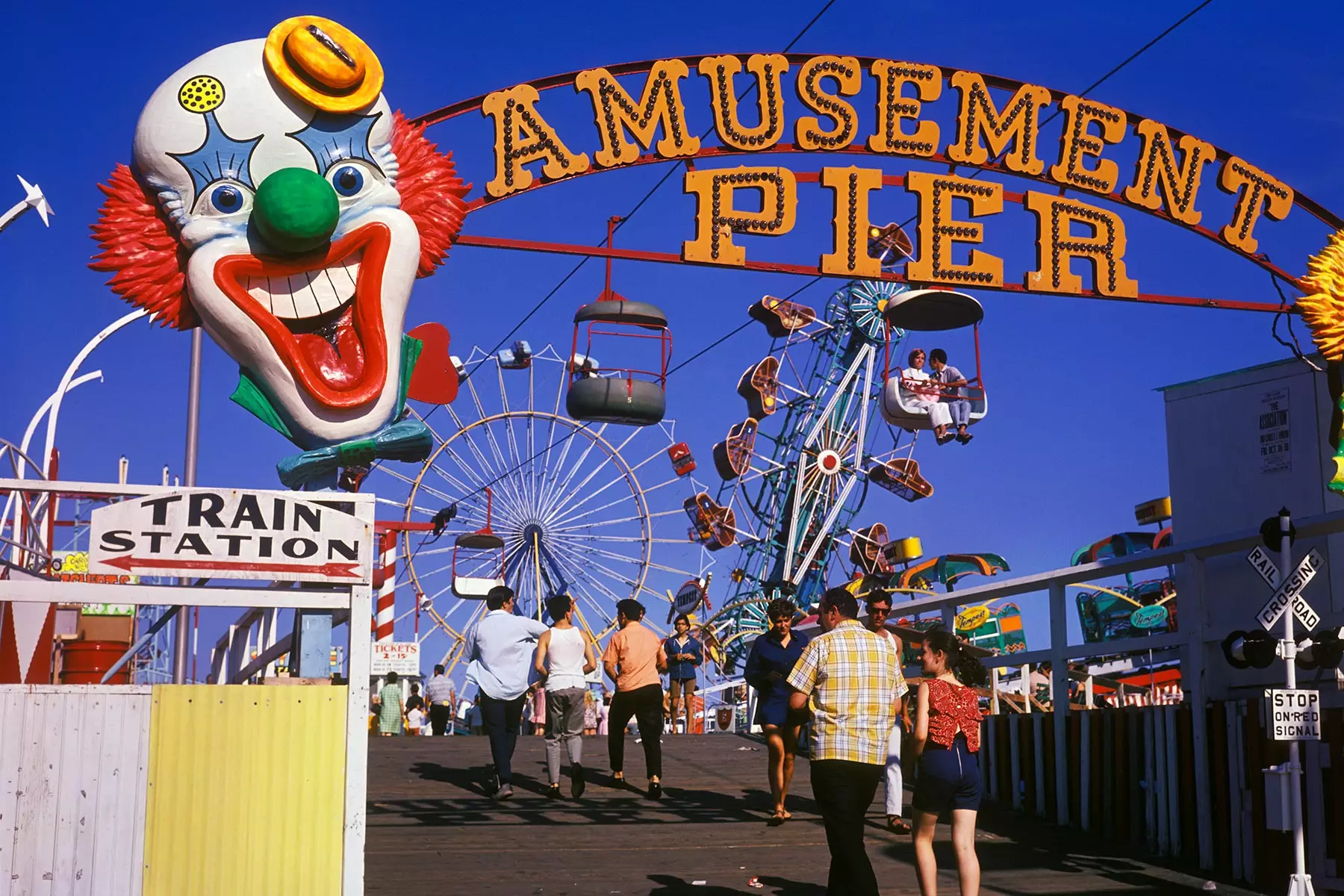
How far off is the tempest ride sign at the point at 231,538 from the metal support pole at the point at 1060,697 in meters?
6.35

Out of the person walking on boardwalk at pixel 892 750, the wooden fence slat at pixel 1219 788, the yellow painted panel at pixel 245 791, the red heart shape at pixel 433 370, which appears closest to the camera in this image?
the yellow painted panel at pixel 245 791

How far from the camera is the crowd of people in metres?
8.41

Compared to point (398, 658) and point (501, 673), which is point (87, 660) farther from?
point (501, 673)

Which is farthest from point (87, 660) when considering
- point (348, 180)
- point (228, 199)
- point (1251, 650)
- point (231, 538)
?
point (1251, 650)

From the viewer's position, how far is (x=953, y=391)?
38.9 m

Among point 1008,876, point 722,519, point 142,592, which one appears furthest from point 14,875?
point 722,519

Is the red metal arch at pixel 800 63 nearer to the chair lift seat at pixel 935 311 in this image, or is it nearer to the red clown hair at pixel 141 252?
the red clown hair at pixel 141 252

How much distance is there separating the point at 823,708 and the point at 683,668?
45.8 ft

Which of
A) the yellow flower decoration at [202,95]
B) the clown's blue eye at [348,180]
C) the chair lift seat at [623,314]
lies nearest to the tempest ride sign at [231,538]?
the clown's blue eye at [348,180]

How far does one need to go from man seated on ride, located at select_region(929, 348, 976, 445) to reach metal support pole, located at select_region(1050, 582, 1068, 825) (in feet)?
86.4

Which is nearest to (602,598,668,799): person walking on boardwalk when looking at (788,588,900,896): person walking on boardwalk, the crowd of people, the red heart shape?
the crowd of people

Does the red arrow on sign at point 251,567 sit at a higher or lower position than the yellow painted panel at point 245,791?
higher

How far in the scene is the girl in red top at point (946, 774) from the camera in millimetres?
8375

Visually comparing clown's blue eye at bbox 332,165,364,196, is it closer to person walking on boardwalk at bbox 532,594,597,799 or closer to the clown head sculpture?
the clown head sculpture
